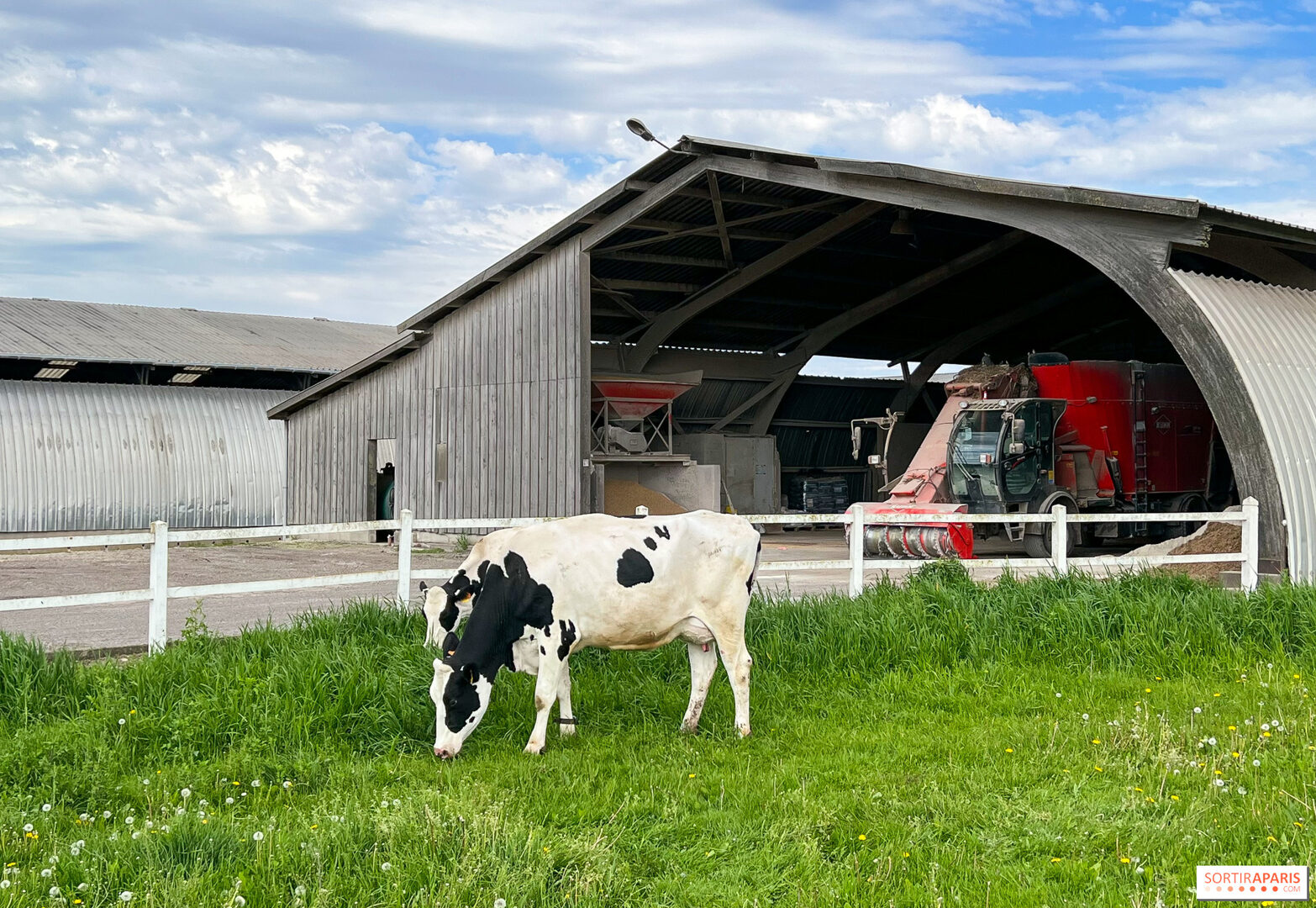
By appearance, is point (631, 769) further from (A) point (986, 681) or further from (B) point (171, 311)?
(B) point (171, 311)

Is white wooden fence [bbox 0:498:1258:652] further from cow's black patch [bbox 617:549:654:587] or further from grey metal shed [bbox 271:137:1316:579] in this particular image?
cow's black patch [bbox 617:549:654:587]

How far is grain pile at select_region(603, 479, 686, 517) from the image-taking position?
24.2 metres

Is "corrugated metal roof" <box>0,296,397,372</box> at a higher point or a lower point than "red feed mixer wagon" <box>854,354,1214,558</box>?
higher

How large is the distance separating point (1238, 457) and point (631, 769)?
943 centimetres

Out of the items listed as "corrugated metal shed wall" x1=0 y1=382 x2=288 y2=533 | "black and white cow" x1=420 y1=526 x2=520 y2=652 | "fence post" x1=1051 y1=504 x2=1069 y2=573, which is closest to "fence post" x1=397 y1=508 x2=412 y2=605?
"black and white cow" x1=420 y1=526 x2=520 y2=652

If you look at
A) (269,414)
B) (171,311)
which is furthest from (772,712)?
(171,311)

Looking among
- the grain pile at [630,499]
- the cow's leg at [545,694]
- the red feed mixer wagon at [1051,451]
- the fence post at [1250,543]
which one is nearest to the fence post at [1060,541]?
the fence post at [1250,543]

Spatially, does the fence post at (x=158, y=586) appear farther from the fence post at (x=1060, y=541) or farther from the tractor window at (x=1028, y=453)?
the tractor window at (x=1028, y=453)

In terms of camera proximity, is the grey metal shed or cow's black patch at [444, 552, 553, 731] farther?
the grey metal shed

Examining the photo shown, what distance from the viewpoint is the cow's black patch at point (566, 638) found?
23.2 feet

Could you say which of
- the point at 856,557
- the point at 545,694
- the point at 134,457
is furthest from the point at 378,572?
the point at 134,457

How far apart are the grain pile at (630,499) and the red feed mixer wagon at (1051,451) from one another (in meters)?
4.69

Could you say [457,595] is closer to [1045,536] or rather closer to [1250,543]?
[1250,543]

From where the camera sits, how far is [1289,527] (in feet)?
41.9
